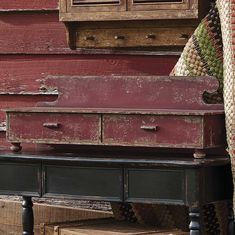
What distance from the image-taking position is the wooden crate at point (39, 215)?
217 inches

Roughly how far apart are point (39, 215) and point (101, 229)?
3.18ft

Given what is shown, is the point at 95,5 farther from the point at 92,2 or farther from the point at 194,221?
the point at 194,221

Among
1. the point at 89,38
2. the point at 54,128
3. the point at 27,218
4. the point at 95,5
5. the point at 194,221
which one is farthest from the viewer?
the point at 89,38

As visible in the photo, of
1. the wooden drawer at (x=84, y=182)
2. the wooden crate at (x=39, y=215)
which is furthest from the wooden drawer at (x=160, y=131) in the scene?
the wooden crate at (x=39, y=215)

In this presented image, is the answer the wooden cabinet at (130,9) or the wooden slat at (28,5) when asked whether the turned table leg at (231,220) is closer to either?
the wooden cabinet at (130,9)

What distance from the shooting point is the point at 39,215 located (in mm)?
5629

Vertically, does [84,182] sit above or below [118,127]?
below

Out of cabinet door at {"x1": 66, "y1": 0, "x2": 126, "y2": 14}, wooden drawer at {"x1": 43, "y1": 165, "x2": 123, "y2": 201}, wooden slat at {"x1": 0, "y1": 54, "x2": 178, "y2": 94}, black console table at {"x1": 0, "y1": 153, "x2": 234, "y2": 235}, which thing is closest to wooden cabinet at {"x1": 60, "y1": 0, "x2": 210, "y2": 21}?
cabinet door at {"x1": 66, "y1": 0, "x2": 126, "y2": 14}

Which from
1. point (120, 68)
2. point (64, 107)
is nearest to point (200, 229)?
point (64, 107)

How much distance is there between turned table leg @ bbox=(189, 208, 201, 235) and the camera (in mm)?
4281

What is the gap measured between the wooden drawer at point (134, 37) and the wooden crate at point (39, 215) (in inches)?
40.3

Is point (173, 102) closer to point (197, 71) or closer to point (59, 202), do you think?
point (197, 71)

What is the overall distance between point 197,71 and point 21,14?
147 cm

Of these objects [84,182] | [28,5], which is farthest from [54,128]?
[28,5]
